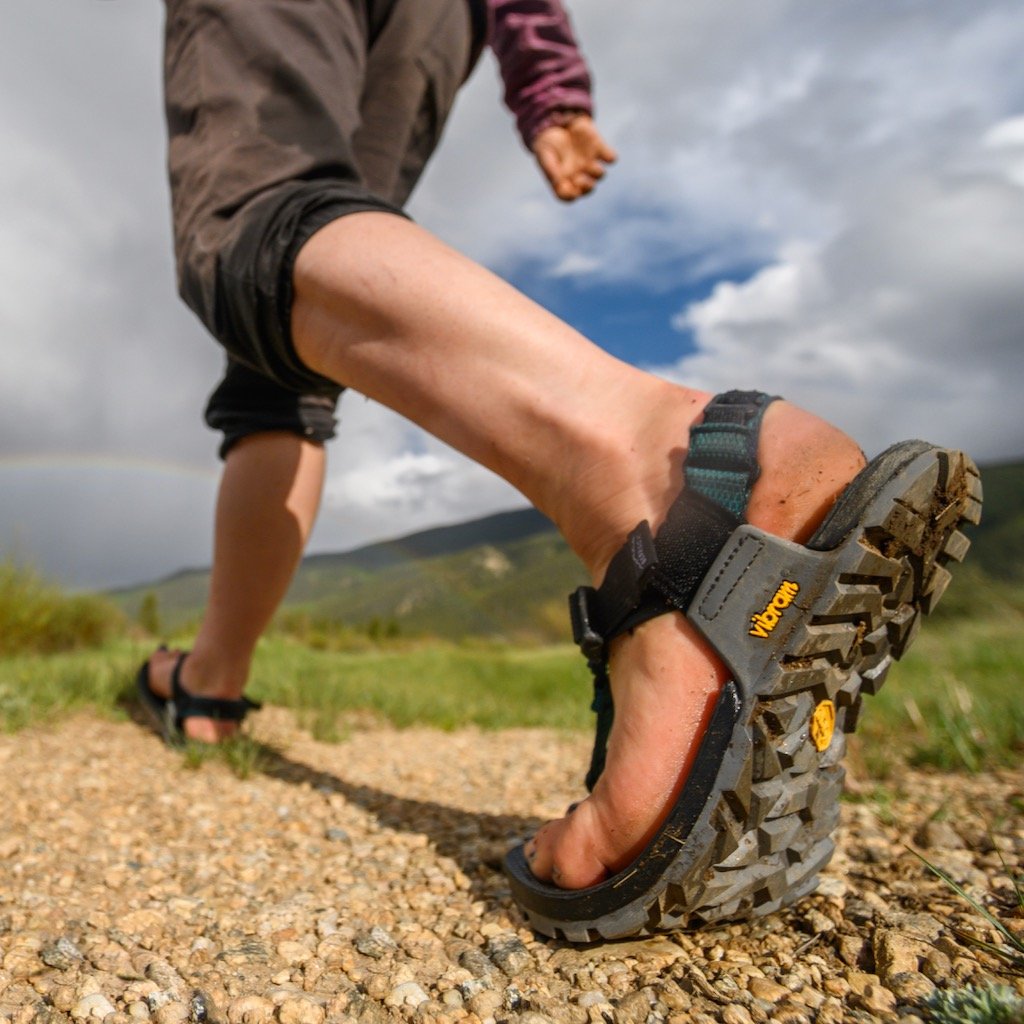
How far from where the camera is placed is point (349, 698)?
289cm

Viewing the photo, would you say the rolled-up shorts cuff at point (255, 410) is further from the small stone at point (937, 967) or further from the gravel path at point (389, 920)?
the small stone at point (937, 967)

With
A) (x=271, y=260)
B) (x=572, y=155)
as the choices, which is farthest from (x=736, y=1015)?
(x=572, y=155)

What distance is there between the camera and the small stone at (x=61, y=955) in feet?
2.65

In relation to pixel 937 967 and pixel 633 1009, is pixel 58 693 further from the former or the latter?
pixel 937 967

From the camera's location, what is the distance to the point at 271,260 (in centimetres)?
99

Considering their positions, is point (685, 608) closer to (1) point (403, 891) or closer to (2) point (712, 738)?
(2) point (712, 738)

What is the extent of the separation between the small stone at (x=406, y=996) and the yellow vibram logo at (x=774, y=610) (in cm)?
48

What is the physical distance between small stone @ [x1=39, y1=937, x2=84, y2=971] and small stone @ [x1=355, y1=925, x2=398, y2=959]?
0.94ft

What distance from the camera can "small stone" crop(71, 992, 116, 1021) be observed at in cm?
71

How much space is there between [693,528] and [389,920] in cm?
59

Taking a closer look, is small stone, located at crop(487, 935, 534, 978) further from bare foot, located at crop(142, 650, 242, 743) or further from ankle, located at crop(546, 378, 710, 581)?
bare foot, located at crop(142, 650, 242, 743)

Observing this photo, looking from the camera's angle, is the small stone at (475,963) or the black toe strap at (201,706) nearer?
the small stone at (475,963)

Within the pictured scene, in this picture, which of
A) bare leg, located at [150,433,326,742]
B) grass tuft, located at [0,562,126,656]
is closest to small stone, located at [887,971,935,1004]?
bare leg, located at [150,433,326,742]

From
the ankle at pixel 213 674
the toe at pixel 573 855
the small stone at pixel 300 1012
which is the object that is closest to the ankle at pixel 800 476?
the toe at pixel 573 855
